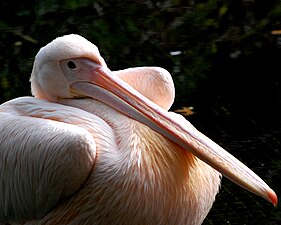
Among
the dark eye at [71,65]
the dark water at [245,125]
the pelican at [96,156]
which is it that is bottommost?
the dark water at [245,125]

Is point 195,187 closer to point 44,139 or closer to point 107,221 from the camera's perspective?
point 107,221

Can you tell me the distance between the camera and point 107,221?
9.24 feet

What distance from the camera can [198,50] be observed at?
5.22 meters

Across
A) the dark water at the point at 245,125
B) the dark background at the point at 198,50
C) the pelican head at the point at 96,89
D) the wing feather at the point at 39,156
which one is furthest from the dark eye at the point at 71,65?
the dark background at the point at 198,50

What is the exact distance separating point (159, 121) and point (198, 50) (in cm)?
241

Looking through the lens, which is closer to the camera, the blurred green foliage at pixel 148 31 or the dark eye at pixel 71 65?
the dark eye at pixel 71 65

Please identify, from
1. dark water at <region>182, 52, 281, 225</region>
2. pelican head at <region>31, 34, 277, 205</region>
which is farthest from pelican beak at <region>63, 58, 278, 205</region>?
dark water at <region>182, 52, 281, 225</region>

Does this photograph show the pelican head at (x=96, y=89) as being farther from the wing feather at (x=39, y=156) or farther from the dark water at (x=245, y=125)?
the dark water at (x=245, y=125)

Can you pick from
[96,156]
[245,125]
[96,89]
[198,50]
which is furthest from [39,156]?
[198,50]

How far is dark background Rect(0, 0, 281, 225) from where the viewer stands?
14.6 ft

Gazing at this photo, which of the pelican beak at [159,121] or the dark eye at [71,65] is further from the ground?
the dark eye at [71,65]

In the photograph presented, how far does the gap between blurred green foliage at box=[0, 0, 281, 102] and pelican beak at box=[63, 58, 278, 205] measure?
71.0 inches

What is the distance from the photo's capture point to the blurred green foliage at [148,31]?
5035mm

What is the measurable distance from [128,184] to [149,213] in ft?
0.44
